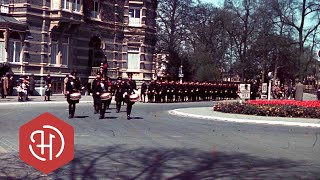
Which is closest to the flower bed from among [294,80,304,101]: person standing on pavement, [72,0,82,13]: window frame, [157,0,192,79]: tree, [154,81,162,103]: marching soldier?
[294,80,304,101]: person standing on pavement

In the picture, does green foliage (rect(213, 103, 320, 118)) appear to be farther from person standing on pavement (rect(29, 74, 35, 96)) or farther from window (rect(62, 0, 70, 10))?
window (rect(62, 0, 70, 10))

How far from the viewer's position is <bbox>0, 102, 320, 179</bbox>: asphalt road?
311 inches

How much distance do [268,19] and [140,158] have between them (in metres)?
51.1

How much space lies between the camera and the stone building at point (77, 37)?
33.7 meters

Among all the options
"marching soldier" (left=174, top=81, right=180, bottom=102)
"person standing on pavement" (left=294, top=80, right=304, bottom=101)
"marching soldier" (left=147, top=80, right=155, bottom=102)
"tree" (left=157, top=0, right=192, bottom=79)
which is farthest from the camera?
"tree" (left=157, top=0, right=192, bottom=79)

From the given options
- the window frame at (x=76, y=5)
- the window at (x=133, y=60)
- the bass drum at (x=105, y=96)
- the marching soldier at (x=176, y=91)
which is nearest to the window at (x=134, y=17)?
the window at (x=133, y=60)

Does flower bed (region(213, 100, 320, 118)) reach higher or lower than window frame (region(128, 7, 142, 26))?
lower

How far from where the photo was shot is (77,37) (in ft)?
126

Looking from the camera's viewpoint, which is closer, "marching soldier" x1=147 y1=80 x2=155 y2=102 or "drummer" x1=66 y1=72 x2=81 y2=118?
"drummer" x1=66 y1=72 x2=81 y2=118

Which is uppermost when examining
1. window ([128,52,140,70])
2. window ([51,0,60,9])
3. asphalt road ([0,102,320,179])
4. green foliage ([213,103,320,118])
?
window ([51,0,60,9])

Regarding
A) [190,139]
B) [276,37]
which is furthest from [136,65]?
[190,139]
